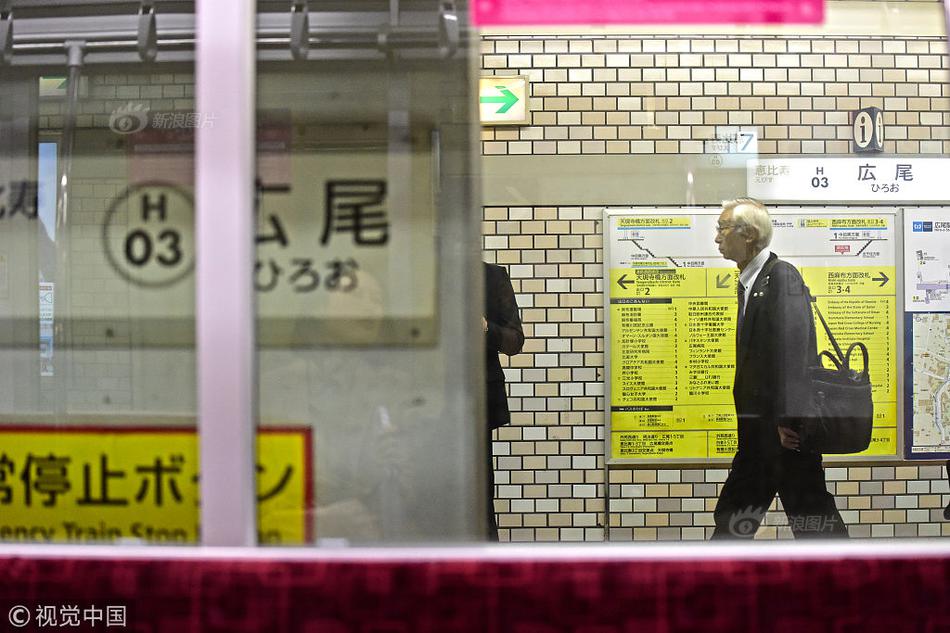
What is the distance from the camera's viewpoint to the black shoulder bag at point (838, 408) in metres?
3.34

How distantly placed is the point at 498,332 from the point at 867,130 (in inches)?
67.3

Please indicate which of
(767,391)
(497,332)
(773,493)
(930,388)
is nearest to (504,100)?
(497,332)

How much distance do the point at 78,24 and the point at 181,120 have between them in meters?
0.40

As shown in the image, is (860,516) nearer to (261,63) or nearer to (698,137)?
(698,137)

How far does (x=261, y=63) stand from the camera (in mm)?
2043

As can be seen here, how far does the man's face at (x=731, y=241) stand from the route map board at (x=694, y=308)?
8.3 inches

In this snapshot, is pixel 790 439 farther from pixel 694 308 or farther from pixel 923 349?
pixel 694 308

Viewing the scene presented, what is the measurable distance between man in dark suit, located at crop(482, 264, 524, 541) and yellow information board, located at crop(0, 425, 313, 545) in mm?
→ 1658

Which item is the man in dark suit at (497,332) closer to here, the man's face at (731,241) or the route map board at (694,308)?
the route map board at (694,308)

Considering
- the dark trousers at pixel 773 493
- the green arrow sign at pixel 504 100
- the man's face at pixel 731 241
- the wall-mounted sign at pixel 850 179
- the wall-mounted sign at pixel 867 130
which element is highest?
the green arrow sign at pixel 504 100

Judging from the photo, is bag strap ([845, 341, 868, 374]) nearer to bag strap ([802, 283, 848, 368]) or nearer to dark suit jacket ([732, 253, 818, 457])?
bag strap ([802, 283, 848, 368])

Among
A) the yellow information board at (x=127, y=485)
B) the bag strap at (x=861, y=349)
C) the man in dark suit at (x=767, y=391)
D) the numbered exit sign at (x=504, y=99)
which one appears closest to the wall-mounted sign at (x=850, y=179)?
the man in dark suit at (x=767, y=391)

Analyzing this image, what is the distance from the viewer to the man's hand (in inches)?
133

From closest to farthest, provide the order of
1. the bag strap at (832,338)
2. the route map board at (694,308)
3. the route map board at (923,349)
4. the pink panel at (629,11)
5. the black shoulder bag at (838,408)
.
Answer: the pink panel at (629,11), the black shoulder bag at (838,408), the bag strap at (832,338), the route map board at (923,349), the route map board at (694,308)
